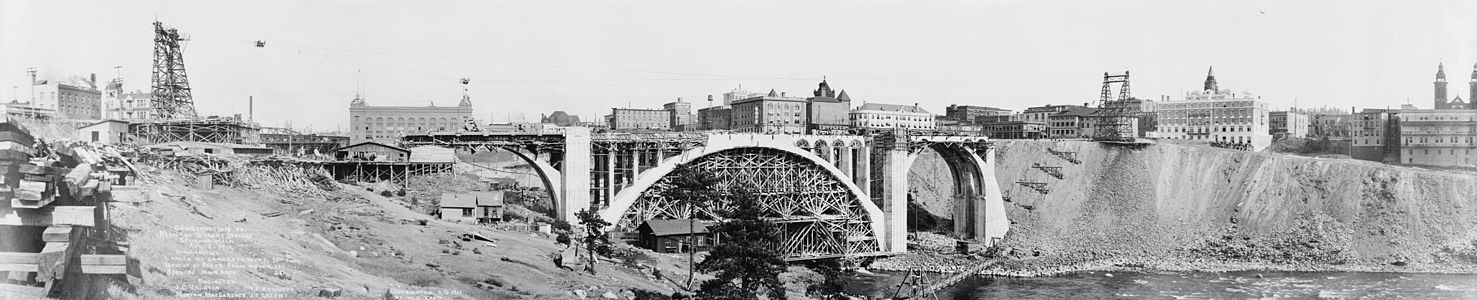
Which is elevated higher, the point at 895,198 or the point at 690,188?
the point at 690,188

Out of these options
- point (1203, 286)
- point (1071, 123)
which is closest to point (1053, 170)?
point (1203, 286)

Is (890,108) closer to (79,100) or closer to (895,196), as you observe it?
(895,196)

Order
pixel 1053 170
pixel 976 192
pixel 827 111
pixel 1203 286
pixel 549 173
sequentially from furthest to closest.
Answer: pixel 827 111, pixel 1053 170, pixel 976 192, pixel 1203 286, pixel 549 173

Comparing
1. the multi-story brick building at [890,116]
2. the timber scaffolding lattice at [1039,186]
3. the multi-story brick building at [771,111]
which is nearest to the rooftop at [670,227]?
the timber scaffolding lattice at [1039,186]

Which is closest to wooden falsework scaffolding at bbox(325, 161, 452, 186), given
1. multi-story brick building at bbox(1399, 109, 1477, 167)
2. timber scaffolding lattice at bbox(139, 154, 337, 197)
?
timber scaffolding lattice at bbox(139, 154, 337, 197)

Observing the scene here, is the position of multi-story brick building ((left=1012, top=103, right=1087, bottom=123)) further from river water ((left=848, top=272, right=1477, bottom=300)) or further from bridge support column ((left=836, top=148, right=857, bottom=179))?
bridge support column ((left=836, top=148, right=857, bottom=179))

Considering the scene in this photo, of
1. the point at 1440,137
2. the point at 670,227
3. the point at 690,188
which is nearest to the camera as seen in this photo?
the point at 690,188

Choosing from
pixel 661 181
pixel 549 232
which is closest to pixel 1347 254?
pixel 661 181
